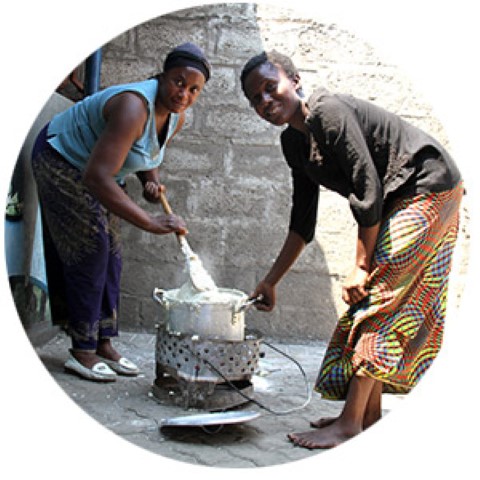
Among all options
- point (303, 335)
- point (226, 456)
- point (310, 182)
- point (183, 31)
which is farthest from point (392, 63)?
point (226, 456)

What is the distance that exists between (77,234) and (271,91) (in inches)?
32.9

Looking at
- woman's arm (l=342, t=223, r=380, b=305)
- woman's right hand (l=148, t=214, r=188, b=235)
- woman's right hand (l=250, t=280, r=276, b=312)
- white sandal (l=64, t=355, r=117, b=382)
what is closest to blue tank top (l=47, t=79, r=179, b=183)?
woman's right hand (l=148, t=214, r=188, b=235)

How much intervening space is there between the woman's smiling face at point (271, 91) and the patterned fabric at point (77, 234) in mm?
707

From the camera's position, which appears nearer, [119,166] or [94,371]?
[119,166]

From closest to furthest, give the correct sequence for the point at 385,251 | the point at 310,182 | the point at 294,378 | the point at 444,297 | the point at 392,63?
the point at 385,251
the point at 444,297
the point at 310,182
the point at 294,378
the point at 392,63

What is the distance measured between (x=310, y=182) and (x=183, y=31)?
3.80 feet

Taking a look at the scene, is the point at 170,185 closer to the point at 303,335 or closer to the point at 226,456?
the point at 303,335

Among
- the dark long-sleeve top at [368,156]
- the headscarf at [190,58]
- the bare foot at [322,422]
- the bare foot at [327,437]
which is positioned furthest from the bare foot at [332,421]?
the headscarf at [190,58]

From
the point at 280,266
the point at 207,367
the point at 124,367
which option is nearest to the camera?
the point at 207,367

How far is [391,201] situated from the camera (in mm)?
1499

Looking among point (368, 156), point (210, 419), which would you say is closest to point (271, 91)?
point (368, 156)

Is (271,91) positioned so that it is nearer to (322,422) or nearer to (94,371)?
(322,422)

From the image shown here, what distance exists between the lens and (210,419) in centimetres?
156

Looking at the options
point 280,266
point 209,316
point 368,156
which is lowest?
point 209,316
